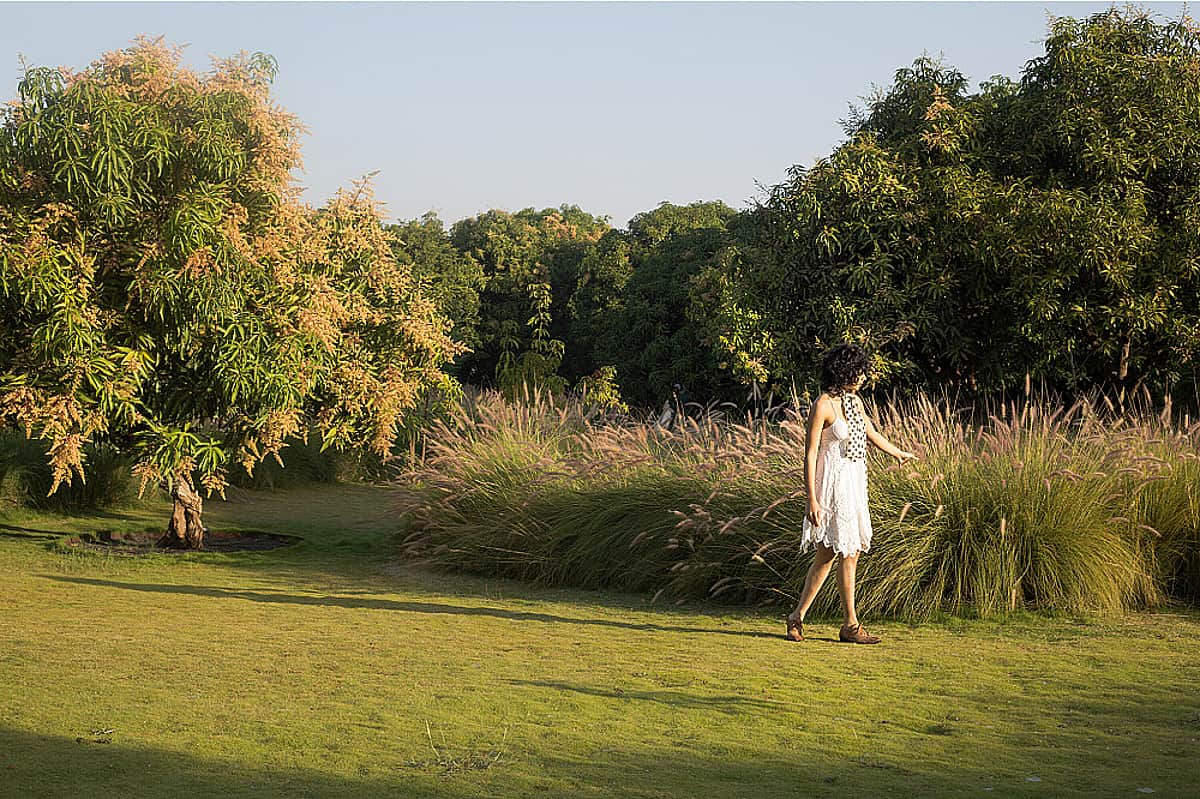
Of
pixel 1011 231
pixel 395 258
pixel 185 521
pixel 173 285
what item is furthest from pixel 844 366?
Result: pixel 395 258

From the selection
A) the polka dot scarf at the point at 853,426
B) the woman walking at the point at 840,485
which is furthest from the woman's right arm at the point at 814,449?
the polka dot scarf at the point at 853,426

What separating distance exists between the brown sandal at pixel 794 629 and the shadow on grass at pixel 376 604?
0.19 m

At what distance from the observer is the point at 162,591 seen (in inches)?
400

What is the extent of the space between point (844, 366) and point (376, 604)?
4110 millimetres

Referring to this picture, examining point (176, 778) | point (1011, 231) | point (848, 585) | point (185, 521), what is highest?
point (1011, 231)

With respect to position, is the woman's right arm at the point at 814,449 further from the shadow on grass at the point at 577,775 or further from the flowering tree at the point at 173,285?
the flowering tree at the point at 173,285

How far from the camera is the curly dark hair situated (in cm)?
802

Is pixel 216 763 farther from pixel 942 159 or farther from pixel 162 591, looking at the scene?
pixel 942 159

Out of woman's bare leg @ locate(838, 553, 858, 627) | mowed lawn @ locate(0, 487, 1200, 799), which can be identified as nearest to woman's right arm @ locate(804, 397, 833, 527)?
woman's bare leg @ locate(838, 553, 858, 627)

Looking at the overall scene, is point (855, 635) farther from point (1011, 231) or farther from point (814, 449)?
point (1011, 231)

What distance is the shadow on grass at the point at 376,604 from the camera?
28.4 ft

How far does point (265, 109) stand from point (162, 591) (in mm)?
5145

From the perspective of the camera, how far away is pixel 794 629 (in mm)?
8039

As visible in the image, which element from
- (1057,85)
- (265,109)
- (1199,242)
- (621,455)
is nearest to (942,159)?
(1057,85)
